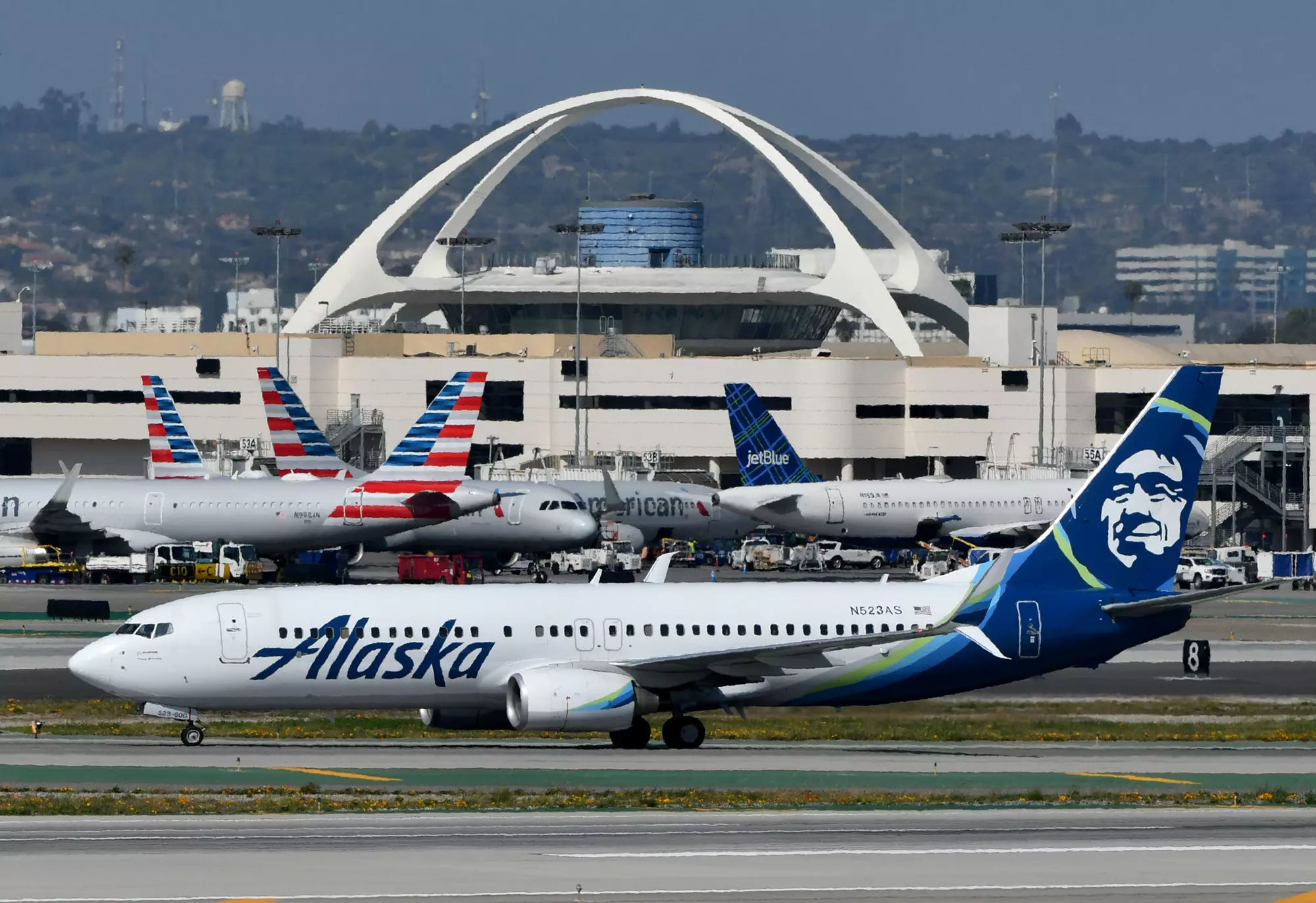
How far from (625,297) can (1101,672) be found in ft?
420

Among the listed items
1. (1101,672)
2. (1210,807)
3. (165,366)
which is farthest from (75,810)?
(165,366)

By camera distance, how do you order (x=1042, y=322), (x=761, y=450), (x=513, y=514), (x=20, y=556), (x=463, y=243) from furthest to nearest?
(x=463, y=243), (x=1042, y=322), (x=761, y=450), (x=513, y=514), (x=20, y=556)

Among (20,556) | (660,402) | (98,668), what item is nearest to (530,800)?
(98,668)

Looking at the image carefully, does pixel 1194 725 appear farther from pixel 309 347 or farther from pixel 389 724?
pixel 309 347

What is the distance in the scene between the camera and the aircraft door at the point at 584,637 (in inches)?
1706

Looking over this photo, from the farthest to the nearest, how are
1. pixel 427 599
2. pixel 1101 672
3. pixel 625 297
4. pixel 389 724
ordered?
pixel 625 297, pixel 1101 672, pixel 389 724, pixel 427 599

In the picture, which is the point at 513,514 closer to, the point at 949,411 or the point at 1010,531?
the point at 1010,531

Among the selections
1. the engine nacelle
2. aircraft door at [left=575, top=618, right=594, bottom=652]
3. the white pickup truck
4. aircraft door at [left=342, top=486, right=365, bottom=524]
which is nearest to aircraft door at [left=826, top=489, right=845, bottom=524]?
the white pickup truck

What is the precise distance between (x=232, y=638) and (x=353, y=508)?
58971 mm

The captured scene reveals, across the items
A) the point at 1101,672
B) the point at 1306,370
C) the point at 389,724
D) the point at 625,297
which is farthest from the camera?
the point at 625,297

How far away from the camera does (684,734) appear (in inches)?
1710

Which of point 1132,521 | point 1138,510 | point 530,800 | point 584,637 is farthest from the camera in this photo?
point 1138,510

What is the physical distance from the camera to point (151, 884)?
87.8 feet

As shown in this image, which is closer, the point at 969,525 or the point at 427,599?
the point at 427,599
